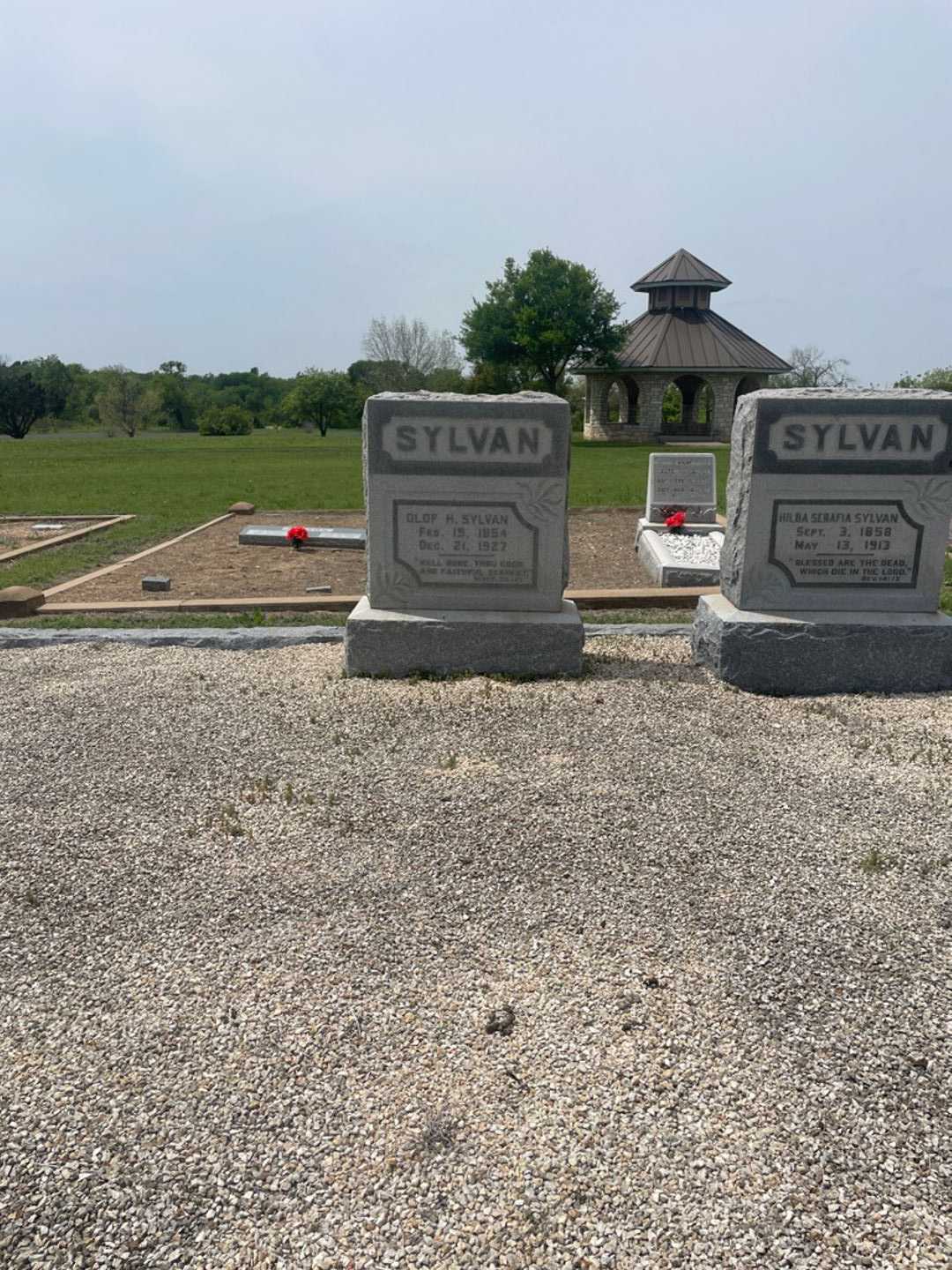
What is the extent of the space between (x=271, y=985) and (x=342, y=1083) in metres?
0.49

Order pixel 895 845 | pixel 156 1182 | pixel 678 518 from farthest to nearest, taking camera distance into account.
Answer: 1. pixel 678 518
2. pixel 895 845
3. pixel 156 1182

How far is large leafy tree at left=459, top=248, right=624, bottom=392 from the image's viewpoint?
4197cm

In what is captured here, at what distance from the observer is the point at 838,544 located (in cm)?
564

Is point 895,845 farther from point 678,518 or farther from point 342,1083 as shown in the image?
point 678,518

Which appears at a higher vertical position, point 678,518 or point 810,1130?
point 678,518

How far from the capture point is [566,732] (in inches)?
183

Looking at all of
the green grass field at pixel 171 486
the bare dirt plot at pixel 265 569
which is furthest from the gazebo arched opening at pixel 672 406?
the bare dirt plot at pixel 265 569

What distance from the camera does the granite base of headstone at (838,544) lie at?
541cm

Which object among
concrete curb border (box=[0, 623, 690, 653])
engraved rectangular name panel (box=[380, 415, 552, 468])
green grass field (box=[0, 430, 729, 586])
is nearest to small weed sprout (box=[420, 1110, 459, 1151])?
engraved rectangular name panel (box=[380, 415, 552, 468])

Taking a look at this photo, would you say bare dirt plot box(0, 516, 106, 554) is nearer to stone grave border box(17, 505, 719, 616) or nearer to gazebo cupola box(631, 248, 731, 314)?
stone grave border box(17, 505, 719, 616)

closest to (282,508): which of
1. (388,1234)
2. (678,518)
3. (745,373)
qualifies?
(678,518)

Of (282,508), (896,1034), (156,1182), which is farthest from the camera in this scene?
(282,508)

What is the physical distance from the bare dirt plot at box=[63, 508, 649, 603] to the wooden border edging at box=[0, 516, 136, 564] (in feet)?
5.21

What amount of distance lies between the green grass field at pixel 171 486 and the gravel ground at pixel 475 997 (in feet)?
22.2
